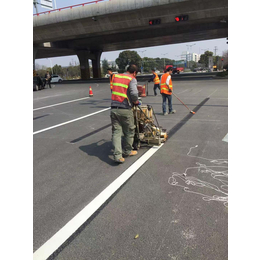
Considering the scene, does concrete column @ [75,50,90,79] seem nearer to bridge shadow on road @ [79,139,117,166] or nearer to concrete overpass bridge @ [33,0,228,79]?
concrete overpass bridge @ [33,0,228,79]

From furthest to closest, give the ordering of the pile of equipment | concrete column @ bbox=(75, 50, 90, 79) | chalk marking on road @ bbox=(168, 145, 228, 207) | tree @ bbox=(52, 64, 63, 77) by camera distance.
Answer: tree @ bbox=(52, 64, 63, 77) < concrete column @ bbox=(75, 50, 90, 79) < the pile of equipment < chalk marking on road @ bbox=(168, 145, 228, 207)

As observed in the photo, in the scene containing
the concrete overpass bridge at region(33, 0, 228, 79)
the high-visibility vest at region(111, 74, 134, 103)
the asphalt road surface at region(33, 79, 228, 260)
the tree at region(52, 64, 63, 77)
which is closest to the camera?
the asphalt road surface at region(33, 79, 228, 260)

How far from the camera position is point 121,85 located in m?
4.73

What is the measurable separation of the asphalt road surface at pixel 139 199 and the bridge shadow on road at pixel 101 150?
0.9 inches

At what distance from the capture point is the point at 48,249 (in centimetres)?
263

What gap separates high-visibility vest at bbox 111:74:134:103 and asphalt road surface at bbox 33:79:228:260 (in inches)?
53.2

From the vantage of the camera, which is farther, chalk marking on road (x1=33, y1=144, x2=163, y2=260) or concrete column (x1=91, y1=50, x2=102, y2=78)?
concrete column (x1=91, y1=50, x2=102, y2=78)

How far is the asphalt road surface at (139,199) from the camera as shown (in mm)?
2588

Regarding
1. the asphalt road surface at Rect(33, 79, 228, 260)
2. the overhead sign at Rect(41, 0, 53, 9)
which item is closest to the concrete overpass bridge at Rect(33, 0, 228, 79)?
the overhead sign at Rect(41, 0, 53, 9)

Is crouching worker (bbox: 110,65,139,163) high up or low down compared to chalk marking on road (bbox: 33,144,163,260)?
up

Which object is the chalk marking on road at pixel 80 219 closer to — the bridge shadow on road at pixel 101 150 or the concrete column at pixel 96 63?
the bridge shadow on road at pixel 101 150

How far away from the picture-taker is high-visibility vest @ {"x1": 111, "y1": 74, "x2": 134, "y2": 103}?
4.73m

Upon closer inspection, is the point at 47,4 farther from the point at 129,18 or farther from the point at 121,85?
the point at 121,85

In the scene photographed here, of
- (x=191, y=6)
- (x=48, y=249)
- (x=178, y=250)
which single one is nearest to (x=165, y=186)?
(x=178, y=250)
